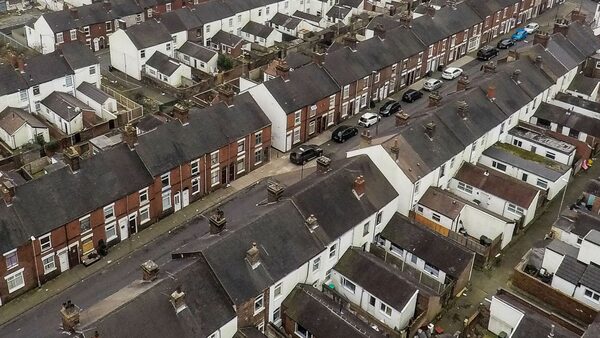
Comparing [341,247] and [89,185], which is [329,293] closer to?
[341,247]

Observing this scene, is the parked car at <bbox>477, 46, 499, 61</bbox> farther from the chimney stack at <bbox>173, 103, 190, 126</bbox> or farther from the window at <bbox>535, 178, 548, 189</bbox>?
the chimney stack at <bbox>173, 103, 190, 126</bbox>

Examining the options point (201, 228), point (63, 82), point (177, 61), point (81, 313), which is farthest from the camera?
point (177, 61)

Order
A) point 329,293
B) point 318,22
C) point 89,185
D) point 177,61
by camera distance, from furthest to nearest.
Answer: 1. point 318,22
2. point 177,61
3. point 89,185
4. point 329,293

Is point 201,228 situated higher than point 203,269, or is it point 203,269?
point 203,269

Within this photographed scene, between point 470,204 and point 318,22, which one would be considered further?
point 318,22

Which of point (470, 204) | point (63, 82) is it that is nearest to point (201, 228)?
point (470, 204)

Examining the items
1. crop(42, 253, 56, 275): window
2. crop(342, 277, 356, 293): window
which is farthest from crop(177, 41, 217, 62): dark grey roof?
crop(342, 277, 356, 293): window
